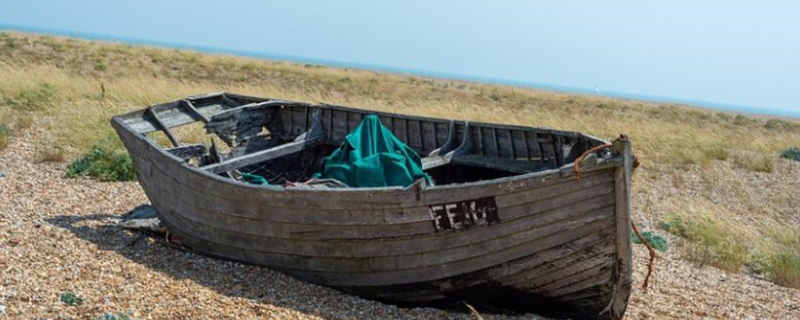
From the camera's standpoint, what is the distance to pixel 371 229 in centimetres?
579

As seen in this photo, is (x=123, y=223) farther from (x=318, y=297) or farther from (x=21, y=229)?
(x=318, y=297)

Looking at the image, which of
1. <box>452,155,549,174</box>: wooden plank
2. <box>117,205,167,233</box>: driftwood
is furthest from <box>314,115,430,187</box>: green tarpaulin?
<box>117,205,167,233</box>: driftwood

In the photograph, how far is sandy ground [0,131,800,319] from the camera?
556 cm

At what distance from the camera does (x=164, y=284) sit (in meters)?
6.19

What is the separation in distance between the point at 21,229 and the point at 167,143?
685cm

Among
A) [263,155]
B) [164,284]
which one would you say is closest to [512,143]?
[263,155]

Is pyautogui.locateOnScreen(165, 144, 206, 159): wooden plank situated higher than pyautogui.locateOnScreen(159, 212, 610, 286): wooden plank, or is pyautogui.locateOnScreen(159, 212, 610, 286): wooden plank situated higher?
pyautogui.locateOnScreen(165, 144, 206, 159): wooden plank

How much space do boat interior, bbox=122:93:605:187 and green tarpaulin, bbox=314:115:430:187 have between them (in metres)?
0.48

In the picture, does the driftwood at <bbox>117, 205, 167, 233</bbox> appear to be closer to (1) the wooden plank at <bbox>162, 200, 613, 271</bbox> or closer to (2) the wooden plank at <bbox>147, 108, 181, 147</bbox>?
(2) the wooden plank at <bbox>147, 108, 181, 147</bbox>

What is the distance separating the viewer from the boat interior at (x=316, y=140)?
770cm

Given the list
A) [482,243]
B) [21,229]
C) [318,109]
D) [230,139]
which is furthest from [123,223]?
[482,243]

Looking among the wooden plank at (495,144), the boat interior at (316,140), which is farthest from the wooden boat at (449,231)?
the wooden plank at (495,144)

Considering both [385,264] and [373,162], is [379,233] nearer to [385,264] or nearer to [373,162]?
[385,264]

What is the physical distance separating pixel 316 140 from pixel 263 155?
136cm
